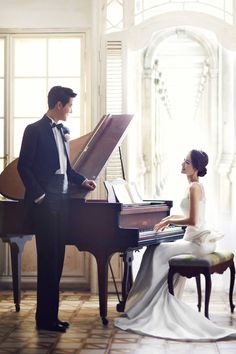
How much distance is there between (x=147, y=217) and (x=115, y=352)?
4.90 ft

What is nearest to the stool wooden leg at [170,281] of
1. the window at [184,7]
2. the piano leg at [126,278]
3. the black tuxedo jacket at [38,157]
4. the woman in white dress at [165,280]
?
the woman in white dress at [165,280]

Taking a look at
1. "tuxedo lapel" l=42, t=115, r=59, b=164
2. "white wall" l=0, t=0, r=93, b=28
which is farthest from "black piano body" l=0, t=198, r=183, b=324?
"white wall" l=0, t=0, r=93, b=28

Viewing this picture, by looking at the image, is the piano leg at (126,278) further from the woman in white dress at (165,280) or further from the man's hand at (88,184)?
the man's hand at (88,184)

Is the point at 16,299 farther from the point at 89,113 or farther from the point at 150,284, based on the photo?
the point at 89,113

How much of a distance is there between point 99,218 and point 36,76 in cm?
264

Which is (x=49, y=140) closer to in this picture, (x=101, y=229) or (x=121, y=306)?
(x=101, y=229)

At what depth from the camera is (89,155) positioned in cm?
604

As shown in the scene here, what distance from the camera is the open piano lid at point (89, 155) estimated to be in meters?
5.92

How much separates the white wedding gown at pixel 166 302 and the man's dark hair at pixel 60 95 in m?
1.28

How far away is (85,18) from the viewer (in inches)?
301

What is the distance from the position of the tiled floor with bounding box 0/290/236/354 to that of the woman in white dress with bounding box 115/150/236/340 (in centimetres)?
21

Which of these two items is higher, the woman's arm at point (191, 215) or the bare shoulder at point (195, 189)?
the bare shoulder at point (195, 189)

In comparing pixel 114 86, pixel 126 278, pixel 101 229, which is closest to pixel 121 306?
pixel 126 278

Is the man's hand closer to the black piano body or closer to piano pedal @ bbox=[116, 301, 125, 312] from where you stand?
the black piano body
